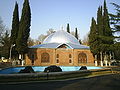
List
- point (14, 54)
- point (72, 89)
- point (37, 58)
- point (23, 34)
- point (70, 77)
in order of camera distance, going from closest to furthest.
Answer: point (72, 89) → point (70, 77) → point (23, 34) → point (14, 54) → point (37, 58)

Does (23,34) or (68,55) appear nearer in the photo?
(23,34)

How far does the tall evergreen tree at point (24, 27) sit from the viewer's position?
37000 mm

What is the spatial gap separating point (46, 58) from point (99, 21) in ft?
59.1

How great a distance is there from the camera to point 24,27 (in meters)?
37.1

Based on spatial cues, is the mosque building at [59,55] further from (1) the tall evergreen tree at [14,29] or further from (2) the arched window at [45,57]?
(1) the tall evergreen tree at [14,29]

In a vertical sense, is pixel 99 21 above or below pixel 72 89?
A: above

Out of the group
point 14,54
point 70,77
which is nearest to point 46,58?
point 14,54

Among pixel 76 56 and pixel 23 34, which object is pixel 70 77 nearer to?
pixel 23 34

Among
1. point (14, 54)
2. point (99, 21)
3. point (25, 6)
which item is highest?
point (25, 6)

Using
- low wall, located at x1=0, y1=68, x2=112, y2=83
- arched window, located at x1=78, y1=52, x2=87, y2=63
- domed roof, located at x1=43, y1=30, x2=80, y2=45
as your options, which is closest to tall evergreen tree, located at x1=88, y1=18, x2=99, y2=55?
arched window, located at x1=78, y1=52, x2=87, y2=63

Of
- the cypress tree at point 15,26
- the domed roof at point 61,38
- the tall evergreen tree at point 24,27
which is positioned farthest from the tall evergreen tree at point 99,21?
the cypress tree at point 15,26

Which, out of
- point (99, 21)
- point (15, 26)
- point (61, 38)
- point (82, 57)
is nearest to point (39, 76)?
point (15, 26)

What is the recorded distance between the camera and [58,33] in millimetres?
56500

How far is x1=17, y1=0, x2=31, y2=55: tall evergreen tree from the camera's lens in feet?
121
